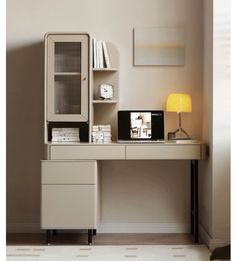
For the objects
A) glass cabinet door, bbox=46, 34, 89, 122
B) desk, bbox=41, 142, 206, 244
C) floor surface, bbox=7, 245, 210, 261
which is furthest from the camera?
glass cabinet door, bbox=46, 34, 89, 122

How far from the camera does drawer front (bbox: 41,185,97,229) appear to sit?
356 centimetres

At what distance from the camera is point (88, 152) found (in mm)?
3604

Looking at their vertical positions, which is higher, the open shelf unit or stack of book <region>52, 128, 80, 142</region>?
the open shelf unit

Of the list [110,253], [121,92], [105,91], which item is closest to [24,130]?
[105,91]

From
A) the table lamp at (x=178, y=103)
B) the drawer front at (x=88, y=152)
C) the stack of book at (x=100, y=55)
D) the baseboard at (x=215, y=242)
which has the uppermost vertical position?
the stack of book at (x=100, y=55)

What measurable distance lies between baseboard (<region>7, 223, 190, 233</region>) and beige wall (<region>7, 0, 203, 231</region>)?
0.04ft

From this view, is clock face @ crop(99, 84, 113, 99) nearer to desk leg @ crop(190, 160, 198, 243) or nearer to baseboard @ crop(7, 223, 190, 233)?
desk leg @ crop(190, 160, 198, 243)

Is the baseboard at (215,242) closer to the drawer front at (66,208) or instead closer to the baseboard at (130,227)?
the baseboard at (130,227)

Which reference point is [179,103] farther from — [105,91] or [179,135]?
[105,91]

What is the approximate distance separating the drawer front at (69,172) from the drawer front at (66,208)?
5 centimetres

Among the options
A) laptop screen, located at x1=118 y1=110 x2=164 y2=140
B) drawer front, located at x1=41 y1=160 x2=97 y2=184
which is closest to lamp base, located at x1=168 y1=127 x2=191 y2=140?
laptop screen, located at x1=118 y1=110 x2=164 y2=140

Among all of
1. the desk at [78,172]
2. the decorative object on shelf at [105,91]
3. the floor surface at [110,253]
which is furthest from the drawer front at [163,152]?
the floor surface at [110,253]

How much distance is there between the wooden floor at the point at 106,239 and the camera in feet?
12.2

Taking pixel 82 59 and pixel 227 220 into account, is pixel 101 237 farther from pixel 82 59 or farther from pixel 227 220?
pixel 82 59
